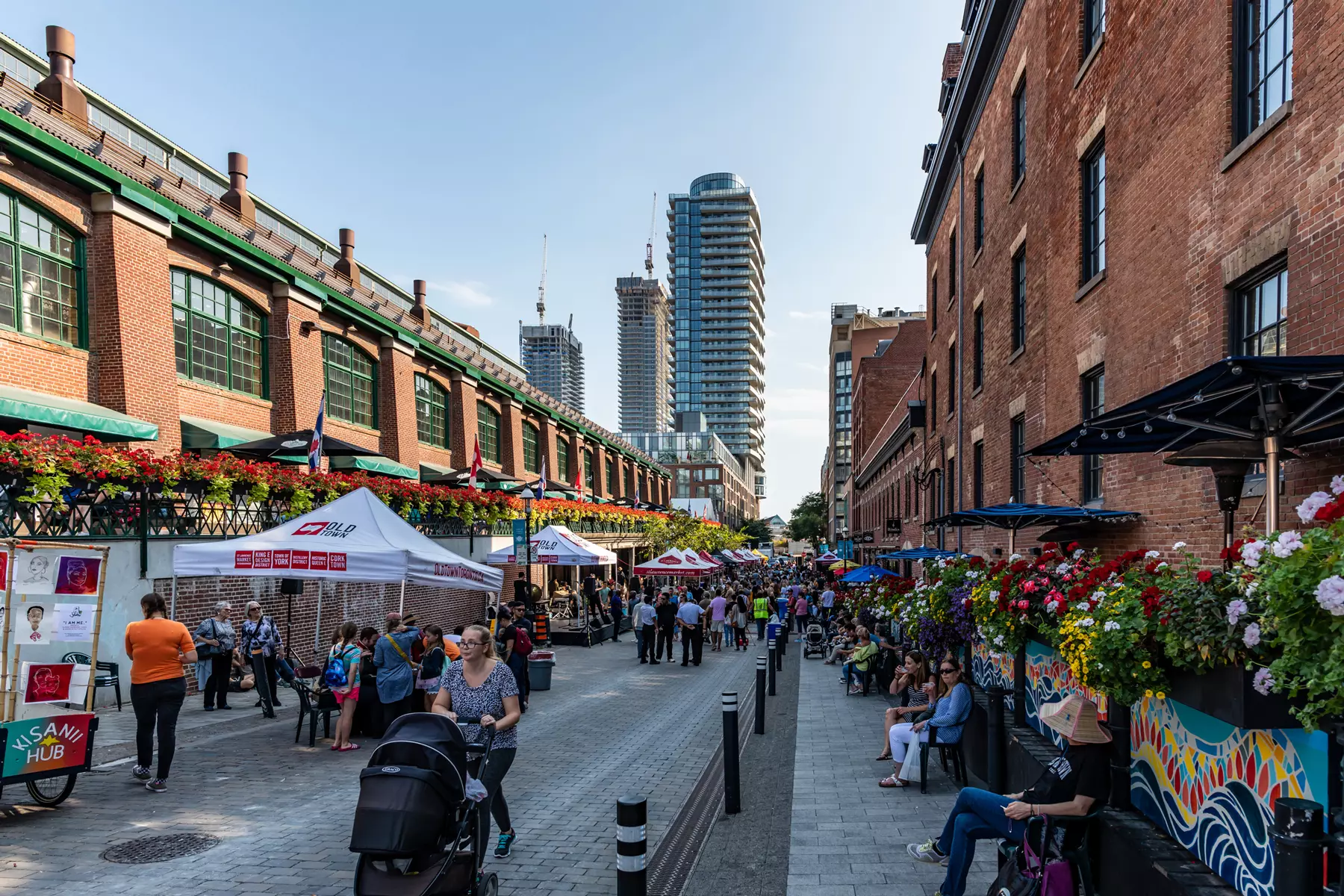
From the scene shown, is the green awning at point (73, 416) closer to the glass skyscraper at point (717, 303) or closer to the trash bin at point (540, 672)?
the trash bin at point (540, 672)

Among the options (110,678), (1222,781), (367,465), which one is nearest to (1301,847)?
(1222,781)

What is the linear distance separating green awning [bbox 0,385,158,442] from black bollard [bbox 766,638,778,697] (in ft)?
46.4

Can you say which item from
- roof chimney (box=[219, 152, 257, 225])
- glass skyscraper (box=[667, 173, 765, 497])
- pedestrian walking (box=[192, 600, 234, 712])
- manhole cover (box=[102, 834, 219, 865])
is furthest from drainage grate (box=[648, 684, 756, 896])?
glass skyscraper (box=[667, 173, 765, 497])

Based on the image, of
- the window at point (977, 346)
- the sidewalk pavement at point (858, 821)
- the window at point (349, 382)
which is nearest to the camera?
the sidewalk pavement at point (858, 821)

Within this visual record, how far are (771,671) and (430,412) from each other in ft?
72.9

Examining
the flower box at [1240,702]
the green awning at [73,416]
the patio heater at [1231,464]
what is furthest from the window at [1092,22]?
the green awning at [73,416]

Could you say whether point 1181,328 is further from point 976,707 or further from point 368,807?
point 368,807

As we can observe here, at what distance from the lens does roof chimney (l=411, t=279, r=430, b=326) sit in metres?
41.0

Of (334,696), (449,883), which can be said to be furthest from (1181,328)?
(334,696)

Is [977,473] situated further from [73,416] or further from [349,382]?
[349,382]

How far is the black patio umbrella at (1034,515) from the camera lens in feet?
35.4

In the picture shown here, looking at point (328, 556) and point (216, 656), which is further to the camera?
point (216, 656)

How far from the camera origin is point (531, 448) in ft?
158

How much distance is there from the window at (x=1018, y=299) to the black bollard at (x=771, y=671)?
796 centimetres
